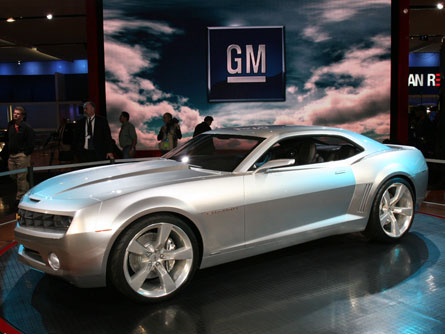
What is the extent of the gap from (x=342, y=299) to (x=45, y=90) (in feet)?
94.6

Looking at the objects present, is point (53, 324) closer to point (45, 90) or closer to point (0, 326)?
point (0, 326)

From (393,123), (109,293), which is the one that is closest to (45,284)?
(109,293)

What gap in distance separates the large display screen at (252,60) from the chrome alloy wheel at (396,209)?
18.7 ft

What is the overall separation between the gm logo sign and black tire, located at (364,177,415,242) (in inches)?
230

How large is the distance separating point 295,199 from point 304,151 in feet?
2.21

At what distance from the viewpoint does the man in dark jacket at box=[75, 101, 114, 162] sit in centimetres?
746

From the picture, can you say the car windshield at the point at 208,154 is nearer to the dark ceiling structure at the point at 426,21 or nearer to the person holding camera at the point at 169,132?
the person holding camera at the point at 169,132

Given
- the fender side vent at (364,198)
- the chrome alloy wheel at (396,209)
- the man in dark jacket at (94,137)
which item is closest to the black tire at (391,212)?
the chrome alloy wheel at (396,209)

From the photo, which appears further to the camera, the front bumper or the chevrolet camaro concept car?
the chevrolet camaro concept car

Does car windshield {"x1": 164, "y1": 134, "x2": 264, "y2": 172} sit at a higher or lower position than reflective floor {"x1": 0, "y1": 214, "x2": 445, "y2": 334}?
higher

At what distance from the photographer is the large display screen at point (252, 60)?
420 inches

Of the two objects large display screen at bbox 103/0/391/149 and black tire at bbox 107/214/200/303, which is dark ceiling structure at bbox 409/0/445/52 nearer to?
large display screen at bbox 103/0/391/149

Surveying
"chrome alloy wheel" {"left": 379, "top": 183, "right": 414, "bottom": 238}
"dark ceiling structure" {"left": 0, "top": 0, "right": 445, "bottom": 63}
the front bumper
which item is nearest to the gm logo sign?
"dark ceiling structure" {"left": 0, "top": 0, "right": 445, "bottom": 63}

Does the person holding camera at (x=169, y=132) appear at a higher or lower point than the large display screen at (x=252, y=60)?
lower
